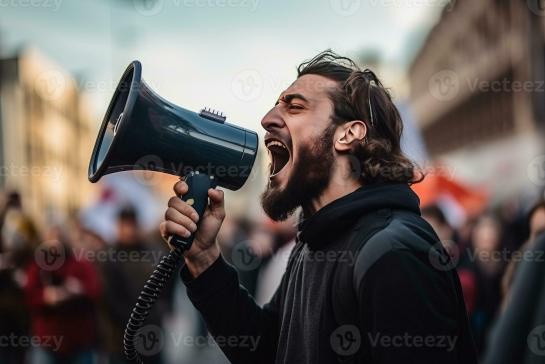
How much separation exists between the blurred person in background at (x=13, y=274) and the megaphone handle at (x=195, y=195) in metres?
4.72

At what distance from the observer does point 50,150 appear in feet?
194

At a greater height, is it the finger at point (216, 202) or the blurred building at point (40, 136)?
the finger at point (216, 202)

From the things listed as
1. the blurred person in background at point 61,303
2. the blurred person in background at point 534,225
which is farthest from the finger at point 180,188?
the blurred person in background at point 61,303

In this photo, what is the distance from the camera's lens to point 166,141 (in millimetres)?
2127

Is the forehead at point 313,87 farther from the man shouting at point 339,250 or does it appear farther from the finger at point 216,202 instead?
the finger at point 216,202

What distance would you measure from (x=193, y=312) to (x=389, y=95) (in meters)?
7.38

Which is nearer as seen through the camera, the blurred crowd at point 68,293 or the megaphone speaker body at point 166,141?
the megaphone speaker body at point 166,141

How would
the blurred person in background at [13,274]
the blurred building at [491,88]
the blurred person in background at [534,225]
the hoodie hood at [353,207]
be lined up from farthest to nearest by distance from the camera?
the blurred building at [491,88]
the blurred person in background at [13,274]
the blurred person in background at [534,225]
the hoodie hood at [353,207]

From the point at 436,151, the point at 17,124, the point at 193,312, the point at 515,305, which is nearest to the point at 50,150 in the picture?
the point at 17,124

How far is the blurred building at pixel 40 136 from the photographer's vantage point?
46531 millimetres

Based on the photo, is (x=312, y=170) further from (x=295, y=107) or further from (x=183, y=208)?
(x=183, y=208)

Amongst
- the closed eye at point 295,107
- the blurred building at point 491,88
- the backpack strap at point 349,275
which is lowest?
the blurred building at point 491,88

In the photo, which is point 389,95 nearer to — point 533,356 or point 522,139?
point 533,356

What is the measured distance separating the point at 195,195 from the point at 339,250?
45cm
